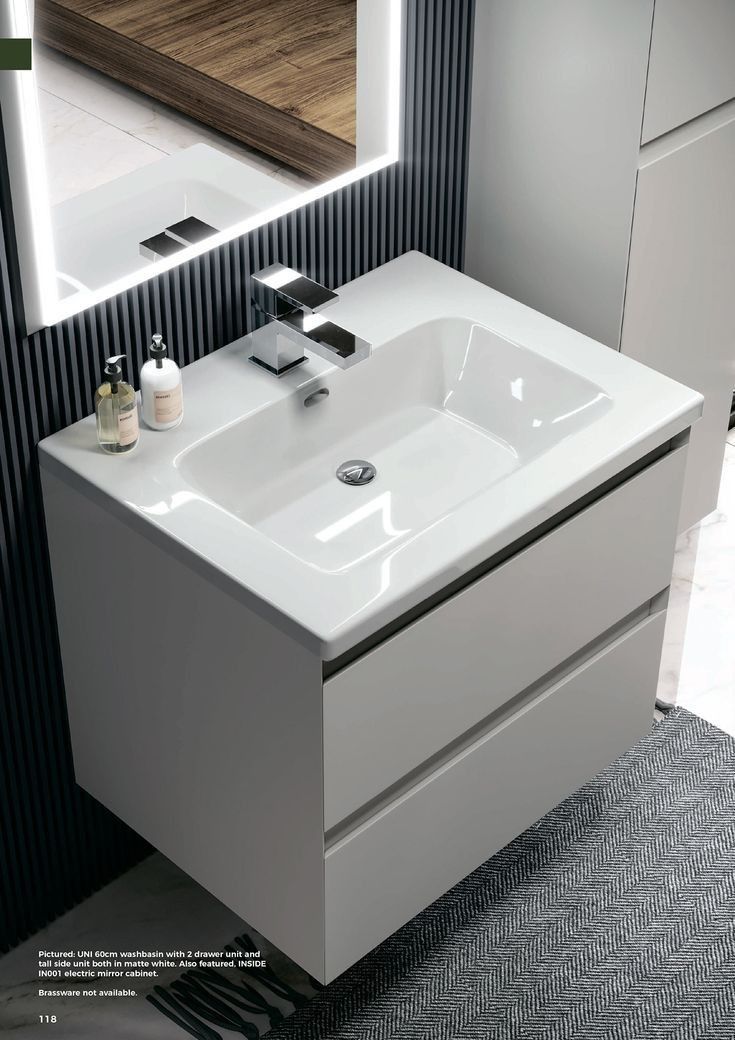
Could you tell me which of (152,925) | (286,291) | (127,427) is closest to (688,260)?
(286,291)

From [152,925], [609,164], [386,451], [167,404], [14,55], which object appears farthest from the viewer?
[152,925]

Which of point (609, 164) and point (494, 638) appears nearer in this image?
point (494, 638)

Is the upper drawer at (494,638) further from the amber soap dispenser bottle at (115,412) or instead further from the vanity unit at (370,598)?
the amber soap dispenser bottle at (115,412)

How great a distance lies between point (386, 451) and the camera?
2.02 meters

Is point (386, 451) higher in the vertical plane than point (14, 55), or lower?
lower

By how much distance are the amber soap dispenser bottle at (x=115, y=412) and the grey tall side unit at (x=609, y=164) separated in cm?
77

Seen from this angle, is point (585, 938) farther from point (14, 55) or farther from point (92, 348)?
point (14, 55)

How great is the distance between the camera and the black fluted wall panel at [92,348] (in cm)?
181

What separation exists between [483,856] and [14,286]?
40.4 inches

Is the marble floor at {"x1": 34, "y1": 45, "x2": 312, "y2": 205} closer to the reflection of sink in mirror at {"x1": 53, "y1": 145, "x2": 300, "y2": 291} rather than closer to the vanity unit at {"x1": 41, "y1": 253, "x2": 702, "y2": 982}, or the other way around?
the reflection of sink in mirror at {"x1": 53, "y1": 145, "x2": 300, "y2": 291}

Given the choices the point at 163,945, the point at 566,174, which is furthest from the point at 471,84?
the point at 163,945

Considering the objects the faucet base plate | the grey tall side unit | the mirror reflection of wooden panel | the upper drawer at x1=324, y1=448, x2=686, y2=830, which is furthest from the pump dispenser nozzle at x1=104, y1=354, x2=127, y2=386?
the grey tall side unit

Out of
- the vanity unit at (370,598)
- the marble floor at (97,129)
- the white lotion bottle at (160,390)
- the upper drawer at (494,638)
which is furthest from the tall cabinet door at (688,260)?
the white lotion bottle at (160,390)

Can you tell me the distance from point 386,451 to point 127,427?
41cm
